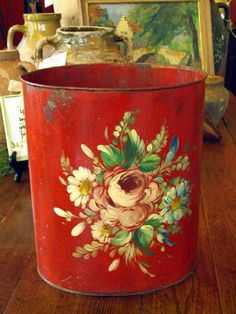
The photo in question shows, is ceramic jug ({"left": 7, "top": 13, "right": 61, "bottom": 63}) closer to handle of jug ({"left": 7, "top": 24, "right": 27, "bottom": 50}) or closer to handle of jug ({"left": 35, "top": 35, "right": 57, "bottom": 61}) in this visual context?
handle of jug ({"left": 7, "top": 24, "right": 27, "bottom": 50})

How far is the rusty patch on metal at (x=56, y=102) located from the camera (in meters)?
0.50

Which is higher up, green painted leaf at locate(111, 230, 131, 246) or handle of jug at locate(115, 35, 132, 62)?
handle of jug at locate(115, 35, 132, 62)

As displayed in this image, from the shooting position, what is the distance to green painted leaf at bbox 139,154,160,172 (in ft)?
1.70

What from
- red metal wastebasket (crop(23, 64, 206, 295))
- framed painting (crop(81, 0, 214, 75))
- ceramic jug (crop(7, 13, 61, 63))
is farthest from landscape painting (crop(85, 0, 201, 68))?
red metal wastebasket (crop(23, 64, 206, 295))

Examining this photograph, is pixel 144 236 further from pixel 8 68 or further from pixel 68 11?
pixel 68 11

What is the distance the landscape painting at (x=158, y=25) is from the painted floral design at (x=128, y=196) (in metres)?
0.88

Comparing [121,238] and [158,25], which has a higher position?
[158,25]

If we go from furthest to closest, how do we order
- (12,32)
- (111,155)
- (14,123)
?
1. (12,32)
2. (14,123)
3. (111,155)

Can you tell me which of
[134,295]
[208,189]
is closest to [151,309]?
[134,295]

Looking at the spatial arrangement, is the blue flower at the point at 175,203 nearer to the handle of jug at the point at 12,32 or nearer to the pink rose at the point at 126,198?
the pink rose at the point at 126,198

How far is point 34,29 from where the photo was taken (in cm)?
129

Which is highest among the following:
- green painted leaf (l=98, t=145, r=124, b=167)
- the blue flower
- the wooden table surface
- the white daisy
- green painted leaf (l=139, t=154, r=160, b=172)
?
green painted leaf (l=98, t=145, r=124, b=167)

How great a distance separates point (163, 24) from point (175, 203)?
93 centimetres

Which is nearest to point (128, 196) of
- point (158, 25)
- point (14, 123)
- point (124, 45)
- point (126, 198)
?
point (126, 198)
